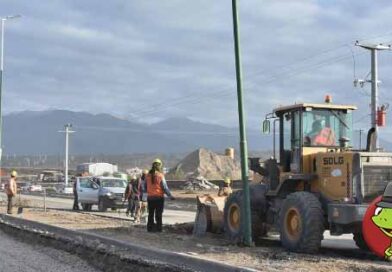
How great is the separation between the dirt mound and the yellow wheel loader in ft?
252

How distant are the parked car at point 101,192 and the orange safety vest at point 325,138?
19.2 meters

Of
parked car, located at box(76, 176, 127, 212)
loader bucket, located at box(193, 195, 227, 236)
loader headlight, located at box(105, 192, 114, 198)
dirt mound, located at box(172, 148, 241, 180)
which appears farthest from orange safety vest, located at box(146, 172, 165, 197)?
→ dirt mound, located at box(172, 148, 241, 180)

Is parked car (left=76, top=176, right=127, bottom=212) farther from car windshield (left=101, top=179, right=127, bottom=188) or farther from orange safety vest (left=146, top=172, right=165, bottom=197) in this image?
orange safety vest (left=146, top=172, right=165, bottom=197)

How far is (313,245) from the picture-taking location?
13070 mm

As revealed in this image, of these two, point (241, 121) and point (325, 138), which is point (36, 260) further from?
point (325, 138)

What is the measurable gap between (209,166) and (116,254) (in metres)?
85.4

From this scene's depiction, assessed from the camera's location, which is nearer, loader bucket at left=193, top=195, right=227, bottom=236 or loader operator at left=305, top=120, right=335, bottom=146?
loader operator at left=305, top=120, right=335, bottom=146

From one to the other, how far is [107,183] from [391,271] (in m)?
25.3

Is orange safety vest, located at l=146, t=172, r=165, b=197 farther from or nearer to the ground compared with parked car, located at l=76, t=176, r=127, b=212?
farther from the ground

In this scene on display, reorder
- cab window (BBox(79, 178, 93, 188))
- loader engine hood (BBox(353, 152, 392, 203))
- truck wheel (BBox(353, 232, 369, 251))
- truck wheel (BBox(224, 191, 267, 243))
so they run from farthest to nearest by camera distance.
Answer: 1. cab window (BBox(79, 178, 93, 188))
2. truck wheel (BBox(224, 191, 267, 243))
3. truck wheel (BBox(353, 232, 369, 251))
4. loader engine hood (BBox(353, 152, 392, 203))

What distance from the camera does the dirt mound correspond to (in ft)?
312

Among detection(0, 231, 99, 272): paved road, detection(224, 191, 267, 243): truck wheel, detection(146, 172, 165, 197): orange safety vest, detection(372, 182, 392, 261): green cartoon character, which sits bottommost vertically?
detection(0, 231, 99, 272): paved road

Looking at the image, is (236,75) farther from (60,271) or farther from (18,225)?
(18,225)

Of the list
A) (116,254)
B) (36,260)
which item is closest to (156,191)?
(116,254)
